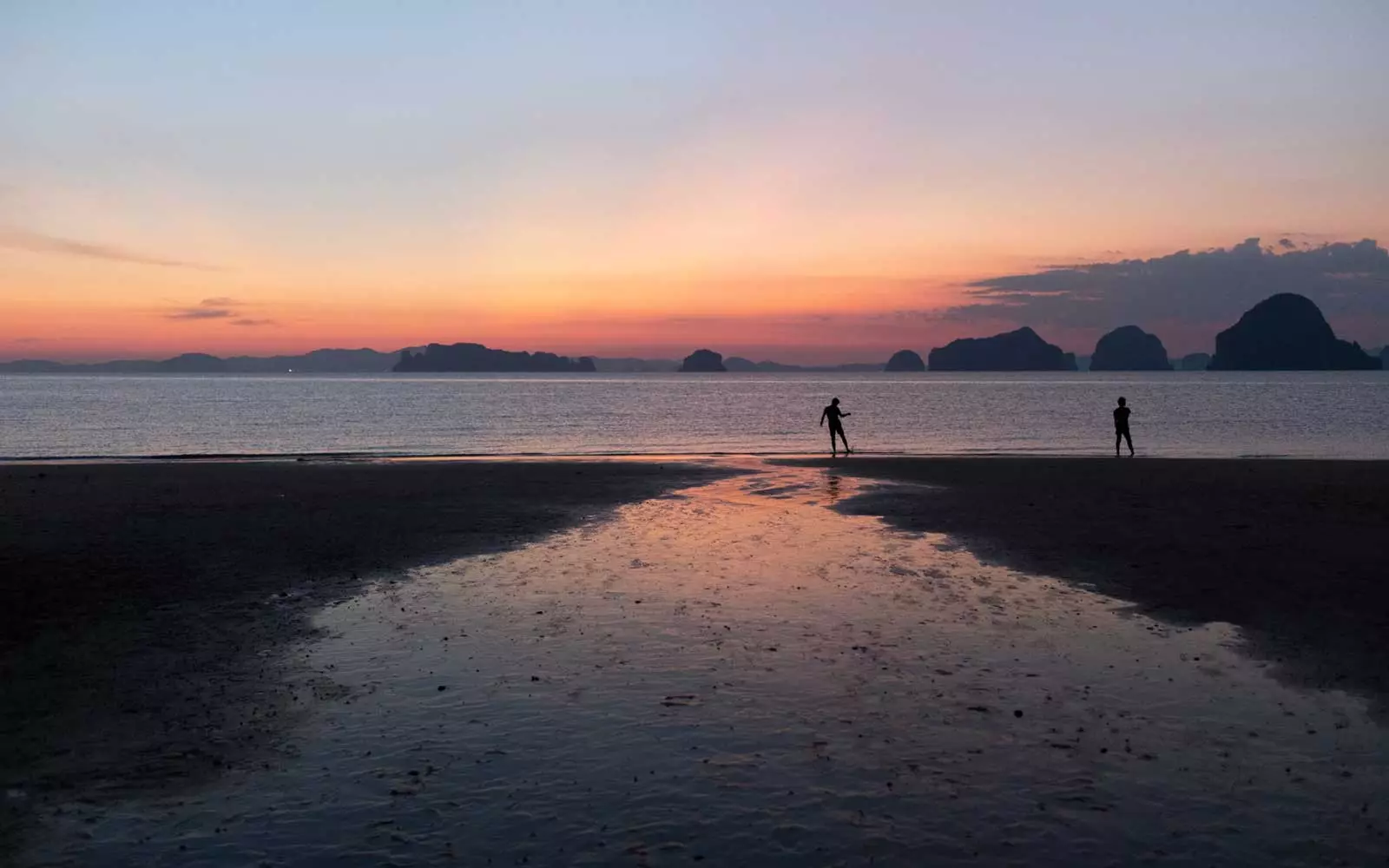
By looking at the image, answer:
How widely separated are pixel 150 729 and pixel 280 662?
252cm

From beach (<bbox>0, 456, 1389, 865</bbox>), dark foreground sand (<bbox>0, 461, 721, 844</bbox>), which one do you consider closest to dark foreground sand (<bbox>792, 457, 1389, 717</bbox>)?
beach (<bbox>0, 456, 1389, 865</bbox>)

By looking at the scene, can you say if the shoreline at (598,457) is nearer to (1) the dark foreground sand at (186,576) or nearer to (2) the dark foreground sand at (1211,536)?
(2) the dark foreground sand at (1211,536)

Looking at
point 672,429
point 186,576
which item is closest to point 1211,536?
point 186,576

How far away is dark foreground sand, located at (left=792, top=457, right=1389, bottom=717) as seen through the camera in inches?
537

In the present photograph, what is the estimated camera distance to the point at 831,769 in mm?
8711

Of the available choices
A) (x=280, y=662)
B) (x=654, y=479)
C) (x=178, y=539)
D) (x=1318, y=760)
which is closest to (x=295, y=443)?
(x=654, y=479)

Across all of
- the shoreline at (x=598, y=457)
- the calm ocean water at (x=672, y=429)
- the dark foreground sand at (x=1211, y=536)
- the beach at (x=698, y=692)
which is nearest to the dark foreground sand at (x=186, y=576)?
the beach at (x=698, y=692)

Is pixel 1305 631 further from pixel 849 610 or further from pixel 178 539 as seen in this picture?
pixel 178 539

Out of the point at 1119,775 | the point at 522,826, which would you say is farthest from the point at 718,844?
the point at 1119,775

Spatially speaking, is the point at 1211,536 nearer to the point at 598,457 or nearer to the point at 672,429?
the point at 598,457

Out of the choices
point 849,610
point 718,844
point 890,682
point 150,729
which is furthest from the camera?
point 849,610

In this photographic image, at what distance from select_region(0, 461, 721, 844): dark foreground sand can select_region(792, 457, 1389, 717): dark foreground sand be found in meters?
10.6

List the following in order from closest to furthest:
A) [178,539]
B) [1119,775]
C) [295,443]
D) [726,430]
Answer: [1119,775] → [178,539] → [295,443] → [726,430]

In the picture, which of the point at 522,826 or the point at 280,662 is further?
the point at 280,662
